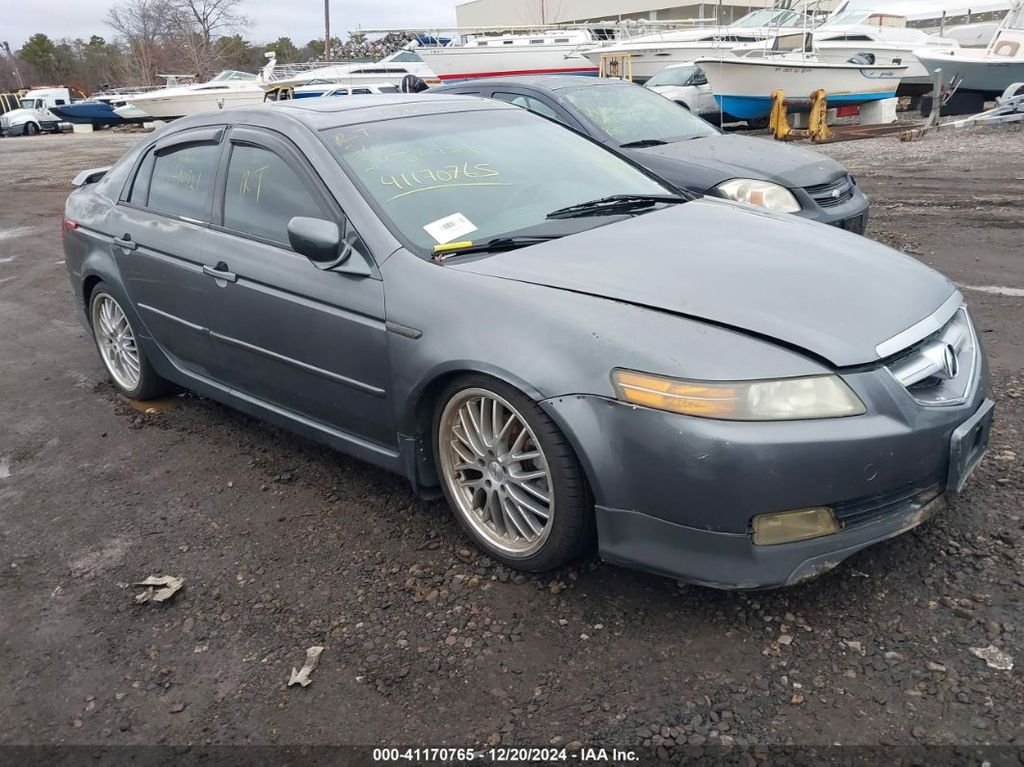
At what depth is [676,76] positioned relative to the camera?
68.8 feet

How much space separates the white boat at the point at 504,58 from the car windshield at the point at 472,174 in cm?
2101

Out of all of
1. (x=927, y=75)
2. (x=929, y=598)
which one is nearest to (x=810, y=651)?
(x=929, y=598)

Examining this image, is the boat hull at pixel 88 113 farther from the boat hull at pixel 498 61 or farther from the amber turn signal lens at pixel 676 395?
the amber turn signal lens at pixel 676 395

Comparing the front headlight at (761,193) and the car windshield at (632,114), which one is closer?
the front headlight at (761,193)

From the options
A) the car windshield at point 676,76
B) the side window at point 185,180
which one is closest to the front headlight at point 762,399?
the side window at point 185,180

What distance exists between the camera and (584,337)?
264 cm

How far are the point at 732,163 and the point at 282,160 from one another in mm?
3965

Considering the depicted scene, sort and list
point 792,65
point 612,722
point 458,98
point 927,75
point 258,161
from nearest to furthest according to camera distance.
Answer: point 612,722 → point 258,161 → point 458,98 → point 792,65 → point 927,75

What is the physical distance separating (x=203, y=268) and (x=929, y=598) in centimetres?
323

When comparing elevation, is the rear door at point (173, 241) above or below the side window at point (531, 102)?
below

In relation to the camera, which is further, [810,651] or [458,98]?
[458,98]

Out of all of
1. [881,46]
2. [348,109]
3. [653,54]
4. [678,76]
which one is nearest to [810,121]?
[678,76]

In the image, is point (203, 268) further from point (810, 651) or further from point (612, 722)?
point (810, 651)

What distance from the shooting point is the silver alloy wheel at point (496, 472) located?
112 inches
